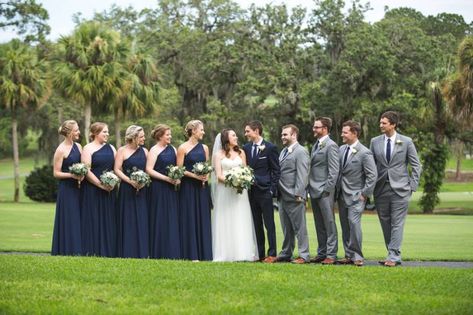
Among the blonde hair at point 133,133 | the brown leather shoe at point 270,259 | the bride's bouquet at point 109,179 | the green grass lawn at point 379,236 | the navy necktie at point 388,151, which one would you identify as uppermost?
the blonde hair at point 133,133

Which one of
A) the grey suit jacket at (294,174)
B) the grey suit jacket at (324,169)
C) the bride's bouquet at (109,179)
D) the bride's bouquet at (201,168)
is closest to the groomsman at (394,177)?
the grey suit jacket at (324,169)

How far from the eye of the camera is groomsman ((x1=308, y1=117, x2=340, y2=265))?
12258mm

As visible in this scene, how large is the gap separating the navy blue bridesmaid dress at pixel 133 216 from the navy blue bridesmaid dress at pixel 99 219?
0.17 metres

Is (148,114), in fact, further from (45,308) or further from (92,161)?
(45,308)

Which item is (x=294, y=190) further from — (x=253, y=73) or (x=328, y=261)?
(x=253, y=73)

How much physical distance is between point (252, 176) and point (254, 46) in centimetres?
3406

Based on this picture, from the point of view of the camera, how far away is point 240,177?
12.4m

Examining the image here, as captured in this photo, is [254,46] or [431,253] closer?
[431,253]

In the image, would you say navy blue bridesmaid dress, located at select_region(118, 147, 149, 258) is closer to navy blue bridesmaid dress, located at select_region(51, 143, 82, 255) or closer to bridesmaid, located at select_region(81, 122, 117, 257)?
bridesmaid, located at select_region(81, 122, 117, 257)

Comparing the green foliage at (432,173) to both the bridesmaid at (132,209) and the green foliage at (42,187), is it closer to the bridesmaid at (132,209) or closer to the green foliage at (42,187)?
the green foliage at (42,187)

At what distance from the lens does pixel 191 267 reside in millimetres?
11180

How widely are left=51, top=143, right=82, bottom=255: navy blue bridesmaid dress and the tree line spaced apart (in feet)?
86.2

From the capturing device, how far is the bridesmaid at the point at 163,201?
13.1m

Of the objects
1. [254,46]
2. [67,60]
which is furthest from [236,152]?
[254,46]
